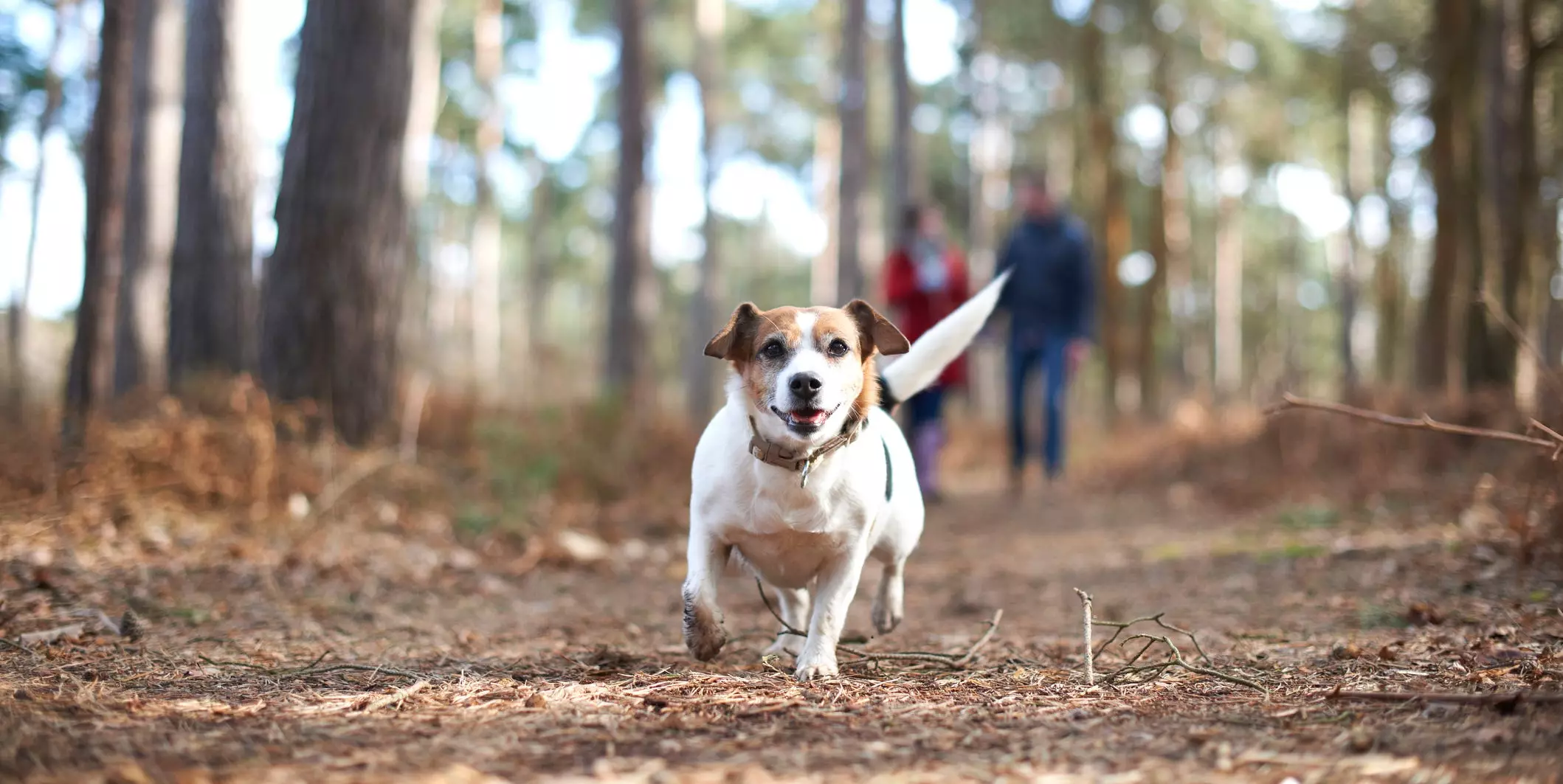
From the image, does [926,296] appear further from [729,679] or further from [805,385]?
[729,679]

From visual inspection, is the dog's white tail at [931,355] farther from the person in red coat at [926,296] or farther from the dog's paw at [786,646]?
the person in red coat at [926,296]

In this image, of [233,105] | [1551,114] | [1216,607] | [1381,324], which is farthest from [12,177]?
[1381,324]

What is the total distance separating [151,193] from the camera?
1034cm

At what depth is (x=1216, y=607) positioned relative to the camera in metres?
5.18

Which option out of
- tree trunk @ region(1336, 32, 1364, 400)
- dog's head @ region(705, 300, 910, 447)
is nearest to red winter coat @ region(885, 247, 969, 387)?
dog's head @ region(705, 300, 910, 447)

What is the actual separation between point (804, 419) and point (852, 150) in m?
11.1

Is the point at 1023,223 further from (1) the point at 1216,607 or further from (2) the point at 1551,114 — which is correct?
(2) the point at 1551,114

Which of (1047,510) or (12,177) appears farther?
(12,177)

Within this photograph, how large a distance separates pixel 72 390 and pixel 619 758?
7.12 metres

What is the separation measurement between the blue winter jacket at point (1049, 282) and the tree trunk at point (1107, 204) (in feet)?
34.0

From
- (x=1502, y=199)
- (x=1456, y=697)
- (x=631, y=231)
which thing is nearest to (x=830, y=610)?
(x=1456, y=697)

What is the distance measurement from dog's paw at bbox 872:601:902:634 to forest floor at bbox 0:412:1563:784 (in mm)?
83

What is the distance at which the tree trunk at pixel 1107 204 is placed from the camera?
2039 cm

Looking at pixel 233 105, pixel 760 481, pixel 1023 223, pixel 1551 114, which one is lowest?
pixel 760 481
